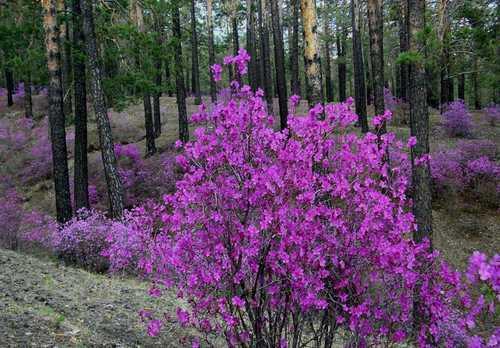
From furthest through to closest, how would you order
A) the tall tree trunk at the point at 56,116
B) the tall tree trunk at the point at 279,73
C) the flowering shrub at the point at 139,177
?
the tall tree trunk at the point at 279,73 → the flowering shrub at the point at 139,177 → the tall tree trunk at the point at 56,116

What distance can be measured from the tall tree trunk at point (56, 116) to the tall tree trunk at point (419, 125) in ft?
25.1

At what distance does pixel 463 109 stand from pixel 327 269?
17.2 m

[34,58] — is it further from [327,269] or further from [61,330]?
[327,269]

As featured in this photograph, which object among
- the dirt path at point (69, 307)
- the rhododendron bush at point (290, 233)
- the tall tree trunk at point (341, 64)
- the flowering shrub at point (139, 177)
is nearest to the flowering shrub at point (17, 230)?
the dirt path at point (69, 307)

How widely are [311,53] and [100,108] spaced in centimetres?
509

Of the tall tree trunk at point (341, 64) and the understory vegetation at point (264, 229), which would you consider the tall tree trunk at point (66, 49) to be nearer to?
the understory vegetation at point (264, 229)

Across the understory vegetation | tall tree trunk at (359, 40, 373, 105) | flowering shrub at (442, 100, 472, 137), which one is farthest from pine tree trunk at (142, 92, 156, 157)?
tall tree trunk at (359, 40, 373, 105)

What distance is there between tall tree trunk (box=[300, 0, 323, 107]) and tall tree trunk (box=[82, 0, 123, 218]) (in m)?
4.89

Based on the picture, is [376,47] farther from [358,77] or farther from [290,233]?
[290,233]

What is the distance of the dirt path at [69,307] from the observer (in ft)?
16.4

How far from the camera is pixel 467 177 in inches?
562

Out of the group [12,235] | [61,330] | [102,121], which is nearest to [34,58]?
[102,121]

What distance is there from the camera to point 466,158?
15000 mm

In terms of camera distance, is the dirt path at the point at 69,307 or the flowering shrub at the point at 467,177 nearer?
the dirt path at the point at 69,307
